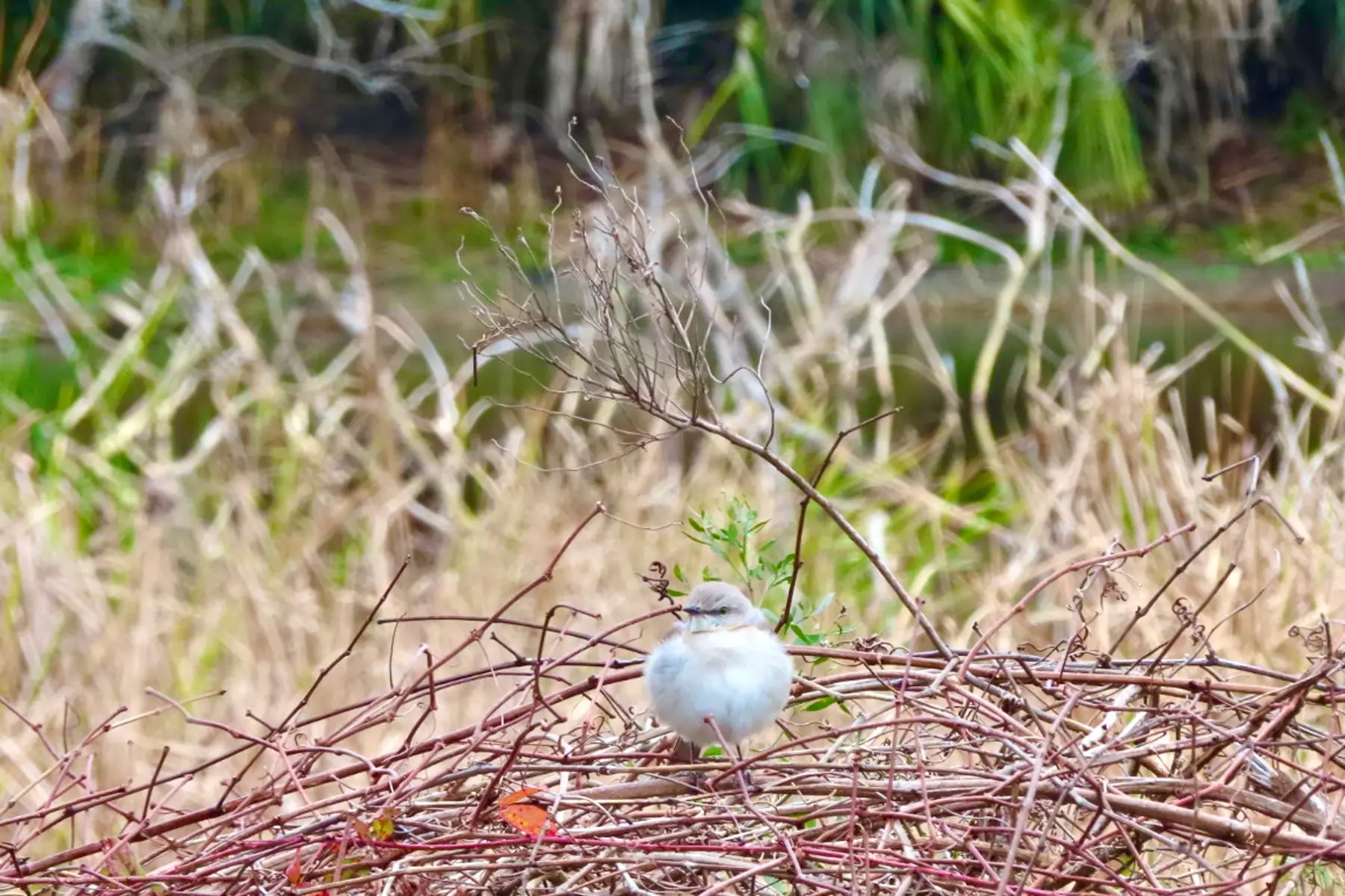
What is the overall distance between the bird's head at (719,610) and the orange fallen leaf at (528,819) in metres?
0.35

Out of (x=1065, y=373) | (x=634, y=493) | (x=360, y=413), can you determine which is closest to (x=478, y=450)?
(x=360, y=413)

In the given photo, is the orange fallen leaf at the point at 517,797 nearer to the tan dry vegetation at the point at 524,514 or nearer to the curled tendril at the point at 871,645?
the curled tendril at the point at 871,645

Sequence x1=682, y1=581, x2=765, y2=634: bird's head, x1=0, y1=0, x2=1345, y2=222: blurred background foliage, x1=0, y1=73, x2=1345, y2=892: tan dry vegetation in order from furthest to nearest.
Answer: x1=0, y1=0, x2=1345, y2=222: blurred background foliage < x1=0, y1=73, x2=1345, y2=892: tan dry vegetation < x1=682, y1=581, x2=765, y2=634: bird's head

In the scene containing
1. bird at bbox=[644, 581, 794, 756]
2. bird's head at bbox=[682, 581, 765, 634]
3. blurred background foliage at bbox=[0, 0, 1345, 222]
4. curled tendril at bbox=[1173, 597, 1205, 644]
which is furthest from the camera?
blurred background foliage at bbox=[0, 0, 1345, 222]

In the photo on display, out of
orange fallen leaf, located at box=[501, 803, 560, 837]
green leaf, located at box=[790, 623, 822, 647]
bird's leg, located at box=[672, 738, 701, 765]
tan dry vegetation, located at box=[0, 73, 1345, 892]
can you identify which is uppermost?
orange fallen leaf, located at box=[501, 803, 560, 837]

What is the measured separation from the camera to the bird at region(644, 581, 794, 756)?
3.72 ft

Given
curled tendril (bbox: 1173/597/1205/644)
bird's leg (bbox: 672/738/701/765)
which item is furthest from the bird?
curled tendril (bbox: 1173/597/1205/644)

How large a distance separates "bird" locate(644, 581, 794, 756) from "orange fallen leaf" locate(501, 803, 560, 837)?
0.69ft

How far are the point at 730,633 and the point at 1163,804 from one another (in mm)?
381

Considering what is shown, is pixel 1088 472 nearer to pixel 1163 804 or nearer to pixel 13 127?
pixel 1163 804

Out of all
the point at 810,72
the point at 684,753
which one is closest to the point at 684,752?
the point at 684,753

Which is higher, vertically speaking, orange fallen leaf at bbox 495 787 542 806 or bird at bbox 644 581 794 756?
orange fallen leaf at bbox 495 787 542 806

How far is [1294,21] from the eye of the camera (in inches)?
214

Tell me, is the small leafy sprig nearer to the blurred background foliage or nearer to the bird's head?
the bird's head
